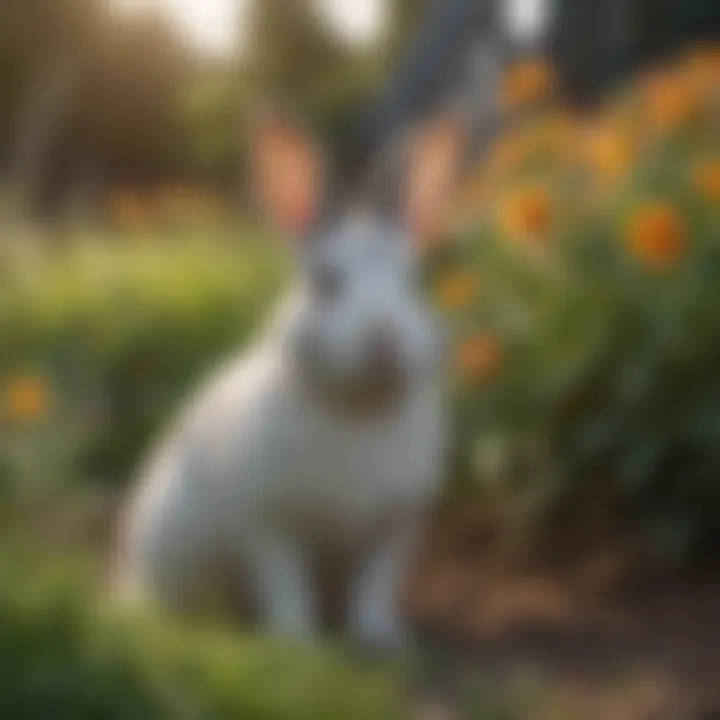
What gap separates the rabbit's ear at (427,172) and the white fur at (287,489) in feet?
0.19

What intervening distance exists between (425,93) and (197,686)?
732mm

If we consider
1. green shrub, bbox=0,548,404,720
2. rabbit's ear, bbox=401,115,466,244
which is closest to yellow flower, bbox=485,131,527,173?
rabbit's ear, bbox=401,115,466,244

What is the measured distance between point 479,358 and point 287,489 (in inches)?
15.6

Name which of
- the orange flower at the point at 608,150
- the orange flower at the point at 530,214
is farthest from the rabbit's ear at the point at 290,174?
the orange flower at the point at 608,150

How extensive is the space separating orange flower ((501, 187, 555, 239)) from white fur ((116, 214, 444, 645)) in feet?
1.05

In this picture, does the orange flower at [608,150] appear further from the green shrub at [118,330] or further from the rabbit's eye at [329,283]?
the rabbit's eye at [329,283]

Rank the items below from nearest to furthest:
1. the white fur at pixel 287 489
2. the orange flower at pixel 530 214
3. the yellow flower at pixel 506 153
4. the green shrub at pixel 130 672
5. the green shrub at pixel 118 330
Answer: the green shrub at pixel 130 672 < the white fur at pixel 287 489 < the orange flower at pixel 530 214 < the yellow flower at pixel 506 153 < the green shrub at pixel 118 330

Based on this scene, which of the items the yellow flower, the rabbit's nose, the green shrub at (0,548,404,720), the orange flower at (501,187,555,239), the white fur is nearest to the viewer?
the green shrub at (0,548,404,720)

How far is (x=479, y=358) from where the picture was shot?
75.5 inches

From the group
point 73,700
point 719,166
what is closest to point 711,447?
point 719,166

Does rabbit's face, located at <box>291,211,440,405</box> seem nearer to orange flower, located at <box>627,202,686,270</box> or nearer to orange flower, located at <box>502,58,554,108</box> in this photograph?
orange flower, located at <box>627,202,686,270</box>

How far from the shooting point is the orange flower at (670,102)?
193cm

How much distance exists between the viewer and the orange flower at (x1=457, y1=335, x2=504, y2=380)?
1919 millimetres

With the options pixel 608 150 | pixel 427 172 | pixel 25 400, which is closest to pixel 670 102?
pixel 608 150
